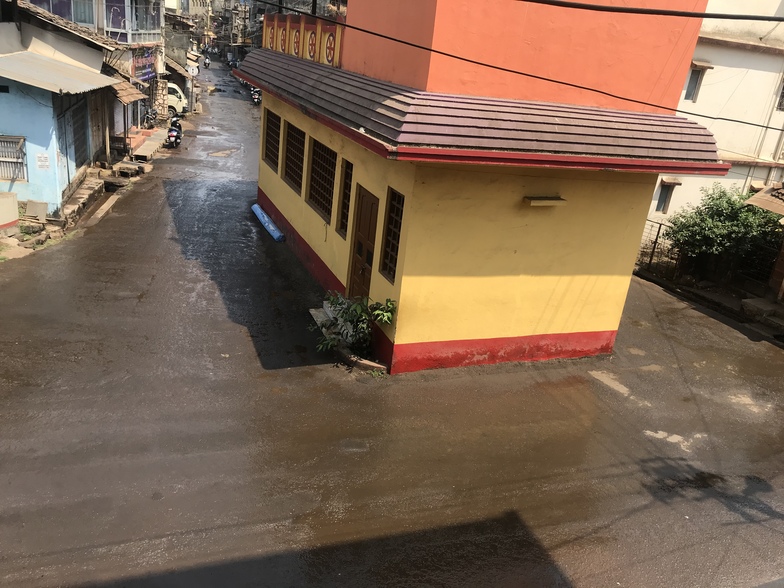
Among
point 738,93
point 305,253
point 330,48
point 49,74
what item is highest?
point 738,93

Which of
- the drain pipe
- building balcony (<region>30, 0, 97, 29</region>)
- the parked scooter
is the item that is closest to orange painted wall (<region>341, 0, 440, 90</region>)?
the drain pipe

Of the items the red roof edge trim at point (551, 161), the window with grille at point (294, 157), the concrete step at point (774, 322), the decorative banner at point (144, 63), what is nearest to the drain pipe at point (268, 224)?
the window with grille at point (294, 157)

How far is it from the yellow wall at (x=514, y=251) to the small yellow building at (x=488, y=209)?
0.02m

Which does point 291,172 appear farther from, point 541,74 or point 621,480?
point 621,480

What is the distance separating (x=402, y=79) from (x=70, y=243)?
870cm

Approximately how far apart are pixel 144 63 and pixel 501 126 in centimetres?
2353

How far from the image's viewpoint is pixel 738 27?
697 inches

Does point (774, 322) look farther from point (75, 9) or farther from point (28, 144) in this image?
point (75, 9)

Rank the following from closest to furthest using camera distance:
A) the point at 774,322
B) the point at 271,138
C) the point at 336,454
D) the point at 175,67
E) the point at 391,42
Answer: the point at 336,454, the point at 391,42, the point at 774,322, the point at 271,138, the point at 175,67

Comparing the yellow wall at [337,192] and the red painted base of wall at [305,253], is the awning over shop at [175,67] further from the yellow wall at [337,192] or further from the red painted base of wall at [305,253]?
the red painted base of wall at [305,253]

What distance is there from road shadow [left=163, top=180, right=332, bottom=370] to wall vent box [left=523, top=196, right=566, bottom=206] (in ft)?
12.5

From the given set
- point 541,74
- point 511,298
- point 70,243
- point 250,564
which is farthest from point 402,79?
point 70,243

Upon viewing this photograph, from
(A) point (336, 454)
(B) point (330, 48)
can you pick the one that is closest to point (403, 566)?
(A) point (336, 454)

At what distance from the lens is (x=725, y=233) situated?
1355cm
